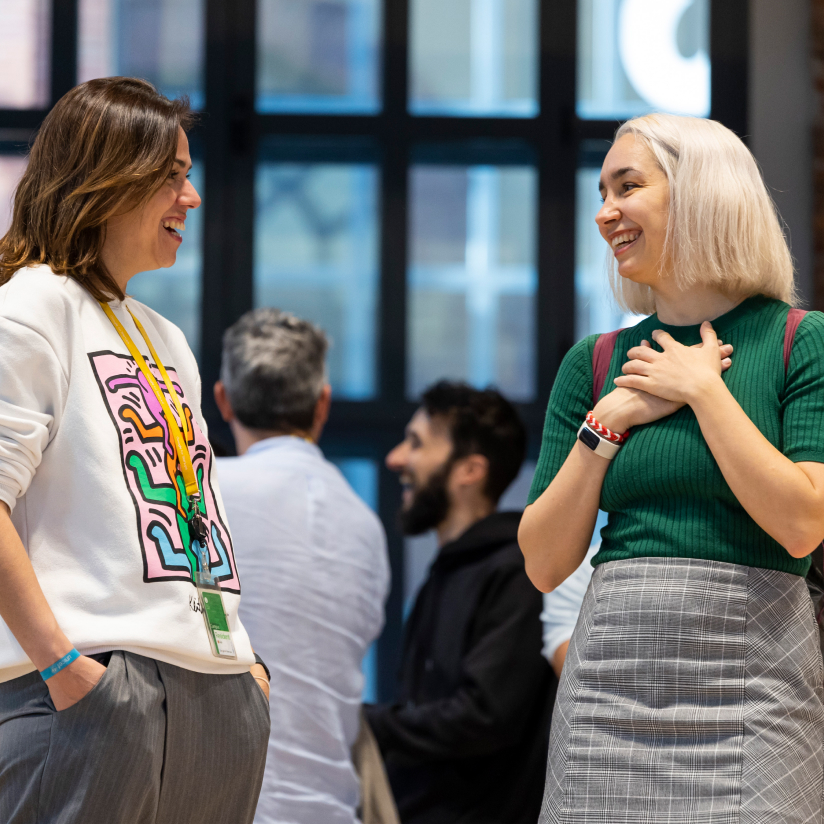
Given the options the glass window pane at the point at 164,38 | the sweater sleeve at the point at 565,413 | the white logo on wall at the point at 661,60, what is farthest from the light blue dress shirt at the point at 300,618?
the white logo on wall at the point at 661,60

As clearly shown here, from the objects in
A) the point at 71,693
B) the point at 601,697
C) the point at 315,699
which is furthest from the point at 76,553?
the point at 315,699

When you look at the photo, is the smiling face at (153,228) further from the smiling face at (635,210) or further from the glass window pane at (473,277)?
the glass window pane at (473,277)

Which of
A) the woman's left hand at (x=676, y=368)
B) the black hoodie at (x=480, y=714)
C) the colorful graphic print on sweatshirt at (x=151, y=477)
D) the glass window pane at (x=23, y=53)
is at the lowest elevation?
the black hoodie at (x=480, y=714)

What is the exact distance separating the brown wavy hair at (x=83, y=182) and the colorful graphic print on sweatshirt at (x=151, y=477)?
0.13 metres

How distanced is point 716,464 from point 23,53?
3.62 meters

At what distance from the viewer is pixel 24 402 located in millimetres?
1278

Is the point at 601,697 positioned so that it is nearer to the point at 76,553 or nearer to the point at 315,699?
the point at 76,553

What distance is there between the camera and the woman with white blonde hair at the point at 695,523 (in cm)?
139

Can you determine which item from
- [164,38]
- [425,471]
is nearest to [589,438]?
[425,471]

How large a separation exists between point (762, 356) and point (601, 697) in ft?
1.72

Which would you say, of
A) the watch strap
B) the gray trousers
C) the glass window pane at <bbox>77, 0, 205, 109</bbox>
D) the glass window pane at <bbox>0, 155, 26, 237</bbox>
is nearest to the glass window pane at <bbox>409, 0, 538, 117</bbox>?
the glass window pane at <bbox>77, 0, 205, 109</bbox>

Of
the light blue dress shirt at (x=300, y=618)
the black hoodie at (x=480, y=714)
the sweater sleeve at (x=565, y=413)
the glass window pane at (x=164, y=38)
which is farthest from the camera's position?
the glass window pane at (x=164, y=38)

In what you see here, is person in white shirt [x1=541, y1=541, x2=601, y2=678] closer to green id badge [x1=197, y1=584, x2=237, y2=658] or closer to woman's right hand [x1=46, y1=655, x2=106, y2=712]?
green id badge [x1=197, y1=584, x2=237, y2=658]

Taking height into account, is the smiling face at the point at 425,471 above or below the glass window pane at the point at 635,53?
below
